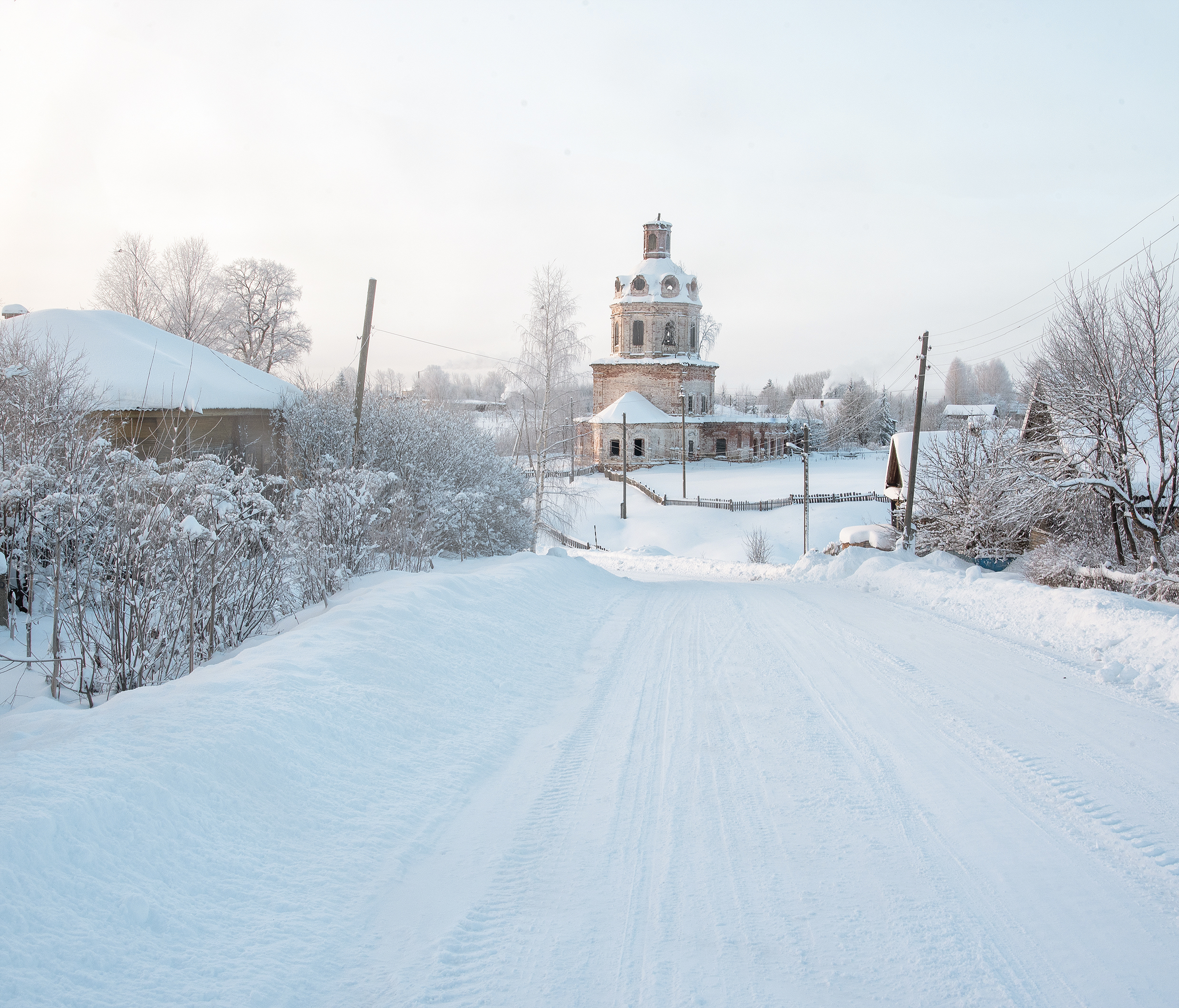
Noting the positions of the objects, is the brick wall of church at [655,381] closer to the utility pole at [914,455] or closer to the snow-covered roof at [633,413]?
the snow-covered roof at [633,413]

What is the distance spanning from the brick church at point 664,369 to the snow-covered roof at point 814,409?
28.2m

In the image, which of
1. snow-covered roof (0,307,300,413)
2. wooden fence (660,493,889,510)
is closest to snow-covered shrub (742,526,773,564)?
wooden fence (660,493,889,510)

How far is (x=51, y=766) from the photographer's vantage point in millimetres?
3723

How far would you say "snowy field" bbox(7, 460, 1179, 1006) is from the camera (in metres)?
3.05

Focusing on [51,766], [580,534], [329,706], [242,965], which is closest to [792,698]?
[329,706]

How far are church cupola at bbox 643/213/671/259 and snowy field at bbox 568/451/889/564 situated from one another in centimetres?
1701

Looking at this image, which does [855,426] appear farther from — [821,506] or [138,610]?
[138,610]

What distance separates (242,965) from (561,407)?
80.5 ft

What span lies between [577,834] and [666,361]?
51134 millimetres

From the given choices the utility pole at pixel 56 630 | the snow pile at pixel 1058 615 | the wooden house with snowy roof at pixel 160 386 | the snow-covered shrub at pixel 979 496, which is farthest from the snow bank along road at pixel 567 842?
the wooden house with snowy roof at pixel 160 386

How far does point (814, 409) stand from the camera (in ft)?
314

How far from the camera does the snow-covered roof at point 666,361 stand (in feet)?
176

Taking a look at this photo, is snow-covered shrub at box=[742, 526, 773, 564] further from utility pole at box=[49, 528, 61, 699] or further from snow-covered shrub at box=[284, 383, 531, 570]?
utility pole at box=[49, 528, 61, 699]

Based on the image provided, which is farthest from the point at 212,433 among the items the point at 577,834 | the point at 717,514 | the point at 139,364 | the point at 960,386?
the point at 960,386
